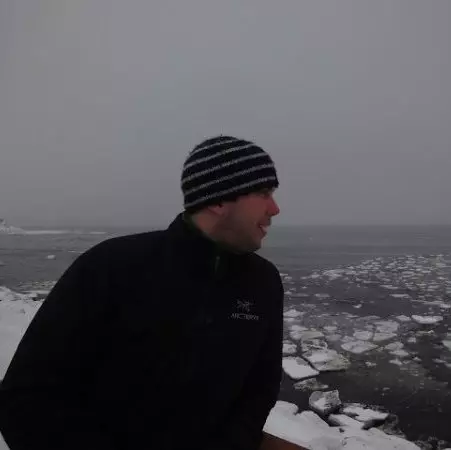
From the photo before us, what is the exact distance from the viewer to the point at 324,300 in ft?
41.4

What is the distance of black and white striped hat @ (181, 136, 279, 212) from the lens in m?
1.26

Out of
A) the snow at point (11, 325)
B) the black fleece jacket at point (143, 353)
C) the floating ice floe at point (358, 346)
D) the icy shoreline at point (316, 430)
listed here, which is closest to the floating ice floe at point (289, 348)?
the floating ice floe at point (358, 346)

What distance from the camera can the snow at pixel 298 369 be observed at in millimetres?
6410

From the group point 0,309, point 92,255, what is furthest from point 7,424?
point 0,309

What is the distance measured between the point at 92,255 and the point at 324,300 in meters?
12.3

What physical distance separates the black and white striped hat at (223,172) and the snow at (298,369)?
5.85 m

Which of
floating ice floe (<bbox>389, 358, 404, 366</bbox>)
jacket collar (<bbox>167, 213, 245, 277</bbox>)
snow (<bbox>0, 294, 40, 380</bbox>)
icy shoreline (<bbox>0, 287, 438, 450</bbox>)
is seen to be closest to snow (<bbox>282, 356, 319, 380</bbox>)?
icy shoreline (<bbox>0, 287, 438, 450</bbox>)

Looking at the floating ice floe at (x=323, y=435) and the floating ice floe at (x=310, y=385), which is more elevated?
the floating ice floe at (x=323, y=435)

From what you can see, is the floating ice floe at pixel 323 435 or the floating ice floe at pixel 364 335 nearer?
the floating ice floe at pixel 323 435

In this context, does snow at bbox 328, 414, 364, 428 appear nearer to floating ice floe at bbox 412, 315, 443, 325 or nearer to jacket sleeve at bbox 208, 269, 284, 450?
jacket sleeve at bbox 208, 269, 284, 450

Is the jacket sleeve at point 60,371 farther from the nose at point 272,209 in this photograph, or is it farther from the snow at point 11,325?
the snow at point 11,325

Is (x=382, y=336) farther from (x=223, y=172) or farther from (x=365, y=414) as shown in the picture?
(x=223, y=172)

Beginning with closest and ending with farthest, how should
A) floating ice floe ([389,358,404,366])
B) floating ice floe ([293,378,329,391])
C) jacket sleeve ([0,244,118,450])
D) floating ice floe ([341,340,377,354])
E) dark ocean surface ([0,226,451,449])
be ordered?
jacket sleeve ([0,244,118,450]), dark ocean surface ([0,226,451,449]), floating ice floe ([293,378,329,391]), floating ice floe ([389,358,404,366]), floating ice floe ([341,340,377,354])

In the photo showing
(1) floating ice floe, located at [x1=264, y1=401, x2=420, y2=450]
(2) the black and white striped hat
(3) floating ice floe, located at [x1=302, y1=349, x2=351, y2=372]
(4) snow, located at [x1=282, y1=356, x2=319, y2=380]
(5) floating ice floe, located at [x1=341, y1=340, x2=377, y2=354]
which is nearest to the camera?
(2) the black and white striped hat
